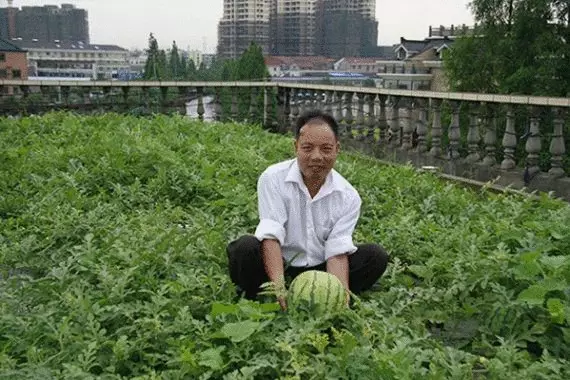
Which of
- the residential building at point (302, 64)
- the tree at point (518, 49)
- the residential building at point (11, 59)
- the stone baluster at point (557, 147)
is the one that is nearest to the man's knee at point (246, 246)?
the stone baluster at point (557, 147)

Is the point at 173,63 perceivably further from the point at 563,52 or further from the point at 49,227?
the point at 49,227

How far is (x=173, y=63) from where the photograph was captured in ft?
163

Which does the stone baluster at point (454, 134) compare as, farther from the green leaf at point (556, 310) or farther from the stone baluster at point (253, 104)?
the green leaf at point (556, 310)

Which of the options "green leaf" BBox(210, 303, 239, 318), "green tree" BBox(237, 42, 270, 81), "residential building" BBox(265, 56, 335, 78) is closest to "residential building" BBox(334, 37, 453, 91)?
"green tree" BBox(237, 42, 270, 81)

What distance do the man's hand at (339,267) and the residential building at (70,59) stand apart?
35.7m

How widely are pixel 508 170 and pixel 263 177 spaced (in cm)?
476

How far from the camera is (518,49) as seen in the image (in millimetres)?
26672

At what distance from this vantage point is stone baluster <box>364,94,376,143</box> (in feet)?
35.3

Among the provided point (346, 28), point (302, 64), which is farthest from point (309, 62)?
point (346, 28)

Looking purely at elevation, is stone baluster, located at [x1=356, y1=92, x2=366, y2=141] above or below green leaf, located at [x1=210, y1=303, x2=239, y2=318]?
above

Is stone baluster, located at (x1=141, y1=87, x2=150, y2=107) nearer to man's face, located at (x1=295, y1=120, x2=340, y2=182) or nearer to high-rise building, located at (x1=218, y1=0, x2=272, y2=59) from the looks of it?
man's face, located at (x1=295, y1=120, x2=340, y2=182)

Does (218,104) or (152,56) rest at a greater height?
(152,56)

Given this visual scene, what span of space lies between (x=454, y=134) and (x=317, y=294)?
19.5 feet

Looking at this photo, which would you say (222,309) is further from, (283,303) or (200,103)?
(200,103)
